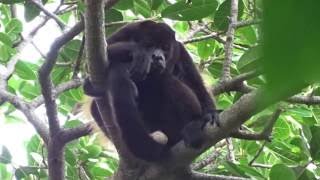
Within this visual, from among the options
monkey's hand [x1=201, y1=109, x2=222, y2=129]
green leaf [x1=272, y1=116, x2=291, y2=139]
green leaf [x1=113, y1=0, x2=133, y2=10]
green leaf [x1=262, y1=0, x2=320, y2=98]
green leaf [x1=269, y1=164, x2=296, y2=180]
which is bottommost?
green leaf [x1=272, y1=116, x2=291, y2=139]

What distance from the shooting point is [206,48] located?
332cm

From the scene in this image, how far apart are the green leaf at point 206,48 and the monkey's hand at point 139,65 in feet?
2.42

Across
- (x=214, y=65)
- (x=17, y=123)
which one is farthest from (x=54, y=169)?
(x=17, y=123)

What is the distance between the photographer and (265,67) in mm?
106

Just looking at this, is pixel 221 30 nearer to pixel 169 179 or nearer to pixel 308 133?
pixel 308 133

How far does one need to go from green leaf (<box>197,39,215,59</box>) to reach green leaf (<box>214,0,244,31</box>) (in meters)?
0.26

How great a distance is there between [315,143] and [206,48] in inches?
41.1

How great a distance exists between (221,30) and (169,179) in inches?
37.9

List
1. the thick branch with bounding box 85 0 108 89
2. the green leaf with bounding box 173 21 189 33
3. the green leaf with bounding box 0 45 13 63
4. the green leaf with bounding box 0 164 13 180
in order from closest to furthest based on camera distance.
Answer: the thick branch with bounding box 85 0 108 89
the green leaf with bounding box 0 45 13 63
the green leaf with bounding box 0 164 13 180
the green leaf with bounding box 173 21 189 33

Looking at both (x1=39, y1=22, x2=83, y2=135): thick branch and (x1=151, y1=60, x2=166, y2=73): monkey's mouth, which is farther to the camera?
(x1=151, y1=60, x2=166, y2=73): monkey's mouth

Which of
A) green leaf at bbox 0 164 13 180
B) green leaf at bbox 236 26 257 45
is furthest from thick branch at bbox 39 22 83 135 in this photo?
green leaf at bbox 0 164 13 180

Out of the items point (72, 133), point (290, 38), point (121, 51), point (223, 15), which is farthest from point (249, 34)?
point (290, 38)

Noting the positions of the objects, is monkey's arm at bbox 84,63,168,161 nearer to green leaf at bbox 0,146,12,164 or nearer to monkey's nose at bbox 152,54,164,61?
monkey's nose at bbox 152,54,164,61

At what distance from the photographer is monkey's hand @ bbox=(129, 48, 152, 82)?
2.49 m
